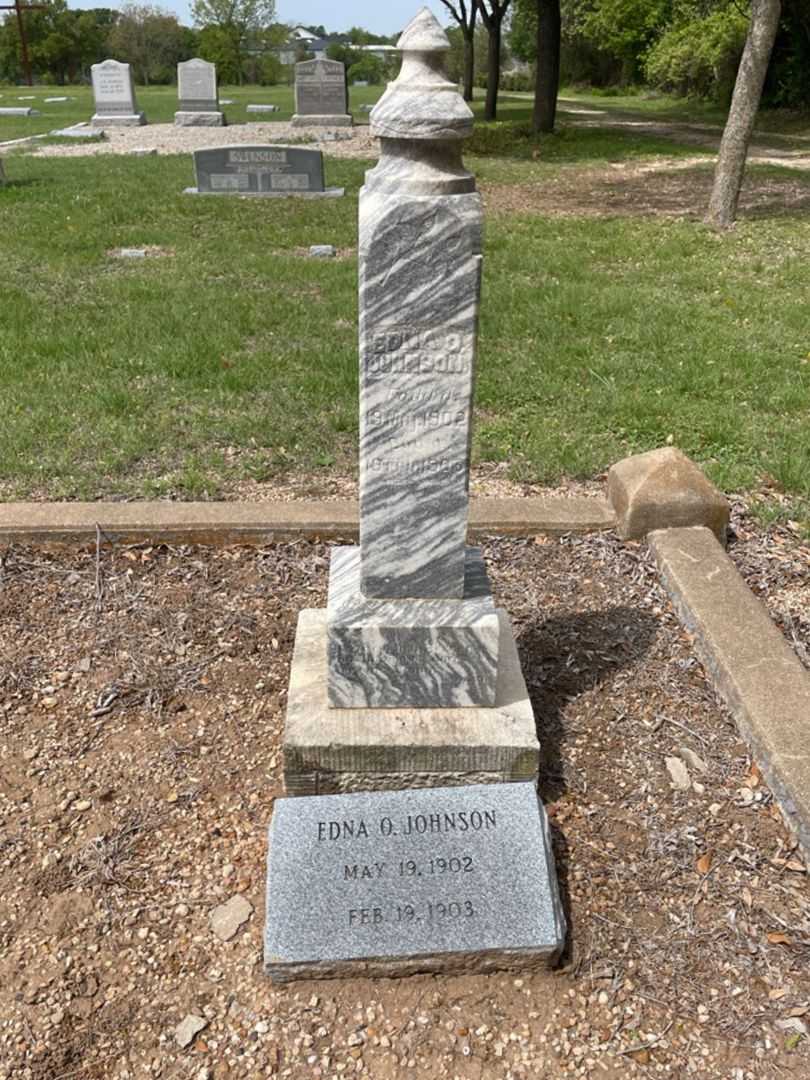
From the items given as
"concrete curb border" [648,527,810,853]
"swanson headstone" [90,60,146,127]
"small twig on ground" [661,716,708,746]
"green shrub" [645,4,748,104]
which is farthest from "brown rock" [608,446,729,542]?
"green shrub" [645,4,748,104]

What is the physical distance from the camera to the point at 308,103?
24609 mm

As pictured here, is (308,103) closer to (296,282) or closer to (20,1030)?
(296,282)

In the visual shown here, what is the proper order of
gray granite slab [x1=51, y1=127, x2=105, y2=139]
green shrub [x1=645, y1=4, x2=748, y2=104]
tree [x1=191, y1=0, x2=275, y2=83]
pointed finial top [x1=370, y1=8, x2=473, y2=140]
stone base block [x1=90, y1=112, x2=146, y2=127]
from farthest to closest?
tree [x1=191, y1=0, x2=275, y2=83], green shrub [x1=645, y1=4, x2=748, y2=104], stone base block [x1=90, y1=112, x2=146, y2=127], gray granite slab [x1=51, y1=127, x2=105, y2=139], pointed finial top [x1=370, y1=8, x2=473, y2=140]

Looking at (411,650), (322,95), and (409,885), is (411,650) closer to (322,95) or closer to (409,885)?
(409,885)

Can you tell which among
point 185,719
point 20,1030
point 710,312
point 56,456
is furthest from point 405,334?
point 710,312

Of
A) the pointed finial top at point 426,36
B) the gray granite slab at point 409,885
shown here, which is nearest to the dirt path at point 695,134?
the pointed finial top at point 426,36

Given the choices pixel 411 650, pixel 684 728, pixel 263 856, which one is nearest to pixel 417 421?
pixel 411 650

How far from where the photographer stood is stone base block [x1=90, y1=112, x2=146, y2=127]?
25.6m

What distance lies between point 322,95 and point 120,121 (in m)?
5.98

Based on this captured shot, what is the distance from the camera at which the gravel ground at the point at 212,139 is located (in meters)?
20.1

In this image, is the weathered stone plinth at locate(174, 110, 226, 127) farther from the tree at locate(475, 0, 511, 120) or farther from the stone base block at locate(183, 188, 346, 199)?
the stone base block at locate(183, 188, 346, 199)

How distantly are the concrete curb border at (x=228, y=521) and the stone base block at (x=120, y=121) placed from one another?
24658mm

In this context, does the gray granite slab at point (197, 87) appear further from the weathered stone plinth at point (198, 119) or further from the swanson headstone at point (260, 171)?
the swanson headstone at point (260, 171)

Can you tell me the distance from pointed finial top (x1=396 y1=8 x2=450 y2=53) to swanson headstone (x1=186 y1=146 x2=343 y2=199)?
12329 mm
